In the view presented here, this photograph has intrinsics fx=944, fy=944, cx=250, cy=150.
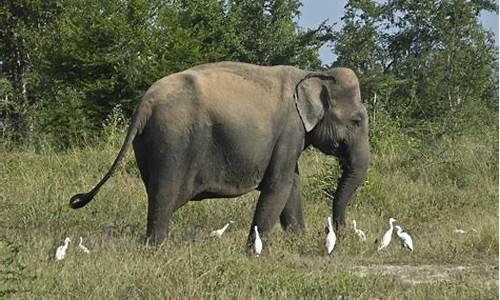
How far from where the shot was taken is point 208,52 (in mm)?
34438

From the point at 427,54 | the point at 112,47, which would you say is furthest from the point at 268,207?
the point at 427,54

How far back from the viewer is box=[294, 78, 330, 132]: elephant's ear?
29.3 ft

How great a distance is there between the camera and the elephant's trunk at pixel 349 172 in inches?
375

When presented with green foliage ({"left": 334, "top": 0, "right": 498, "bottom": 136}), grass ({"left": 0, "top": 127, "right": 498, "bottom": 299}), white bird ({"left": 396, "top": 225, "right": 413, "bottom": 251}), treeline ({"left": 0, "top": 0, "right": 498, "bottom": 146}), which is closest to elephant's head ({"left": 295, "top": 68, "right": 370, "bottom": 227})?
grass ({"left": 0, "top": 127, "right": 498, "bottom": 299})

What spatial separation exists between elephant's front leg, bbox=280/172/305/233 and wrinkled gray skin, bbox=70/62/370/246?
50 cm

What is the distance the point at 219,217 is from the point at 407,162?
447 centimetres

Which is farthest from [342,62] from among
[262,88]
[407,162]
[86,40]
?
[262,88]

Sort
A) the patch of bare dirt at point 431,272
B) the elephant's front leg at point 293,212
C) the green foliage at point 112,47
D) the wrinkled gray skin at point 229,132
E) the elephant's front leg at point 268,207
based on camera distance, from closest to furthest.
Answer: the patch of bare dirt at point 431,272
the wrinkled gray skin at point 229,132
the elephant's front leg at point 268,207
the elephant's front leg at point 293,212
the green foliage at point 112,47

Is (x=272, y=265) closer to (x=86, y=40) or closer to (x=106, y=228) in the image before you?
(x=106, y=228)

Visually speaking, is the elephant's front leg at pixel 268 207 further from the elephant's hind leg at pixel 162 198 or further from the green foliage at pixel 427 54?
the green foliage at pixel 427 54

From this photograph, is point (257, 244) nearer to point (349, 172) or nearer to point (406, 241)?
point (406, 241)

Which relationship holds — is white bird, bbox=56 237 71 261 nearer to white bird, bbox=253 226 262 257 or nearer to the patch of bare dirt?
white bird, bbox=253 226 262 257

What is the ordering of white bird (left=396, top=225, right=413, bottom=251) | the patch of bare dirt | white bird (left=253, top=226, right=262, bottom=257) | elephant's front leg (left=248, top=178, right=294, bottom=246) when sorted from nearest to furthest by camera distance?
the patch of bare dirt < white bird (left=253, top=226, right=262, bottom=257) < white bird (left=396, top=225, right=413, bottom=251) < elephant's front leg (left=248, top=178, right=294, bottom=246)

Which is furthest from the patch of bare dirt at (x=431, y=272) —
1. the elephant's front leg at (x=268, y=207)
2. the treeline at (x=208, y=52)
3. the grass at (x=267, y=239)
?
the treeline at (x=208, y=52)
